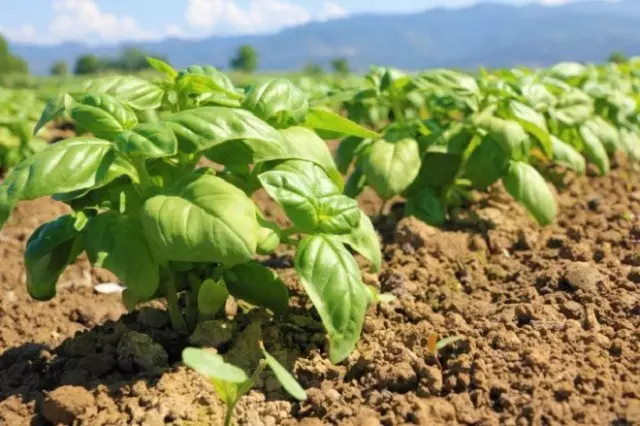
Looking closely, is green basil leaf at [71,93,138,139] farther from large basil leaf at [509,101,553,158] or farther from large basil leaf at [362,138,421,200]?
large basil leaf at [509,101,553,158]

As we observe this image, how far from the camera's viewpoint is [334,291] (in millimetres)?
1937

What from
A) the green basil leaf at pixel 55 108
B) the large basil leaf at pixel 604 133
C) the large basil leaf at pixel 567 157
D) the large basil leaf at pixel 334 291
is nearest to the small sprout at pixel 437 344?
the large basil leaf at pixel 334 291

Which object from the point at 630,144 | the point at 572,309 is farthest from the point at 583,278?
the point at 630,144

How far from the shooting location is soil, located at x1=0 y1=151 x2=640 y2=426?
1807 mm

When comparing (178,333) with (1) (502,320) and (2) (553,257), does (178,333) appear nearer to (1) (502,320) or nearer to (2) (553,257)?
(1) (502,320)

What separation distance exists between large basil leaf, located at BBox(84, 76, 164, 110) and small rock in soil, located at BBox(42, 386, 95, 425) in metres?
0.89

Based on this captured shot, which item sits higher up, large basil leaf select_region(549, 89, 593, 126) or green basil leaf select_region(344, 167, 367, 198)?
large basil leaf select_region(549, 89, 593, 126)

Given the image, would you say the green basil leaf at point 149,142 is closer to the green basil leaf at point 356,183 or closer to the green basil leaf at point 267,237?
the green basil leaf at point 267,237

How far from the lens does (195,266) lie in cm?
231

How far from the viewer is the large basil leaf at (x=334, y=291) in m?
1.91

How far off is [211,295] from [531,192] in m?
1.68

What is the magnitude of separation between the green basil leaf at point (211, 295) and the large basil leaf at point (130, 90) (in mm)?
601

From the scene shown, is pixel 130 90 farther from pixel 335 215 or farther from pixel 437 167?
pixel 437 167

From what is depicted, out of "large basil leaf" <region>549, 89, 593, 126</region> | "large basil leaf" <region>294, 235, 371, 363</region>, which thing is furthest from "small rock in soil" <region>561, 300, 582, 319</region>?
"large basil leaf" <region>549, 89, 593, 126</region>
